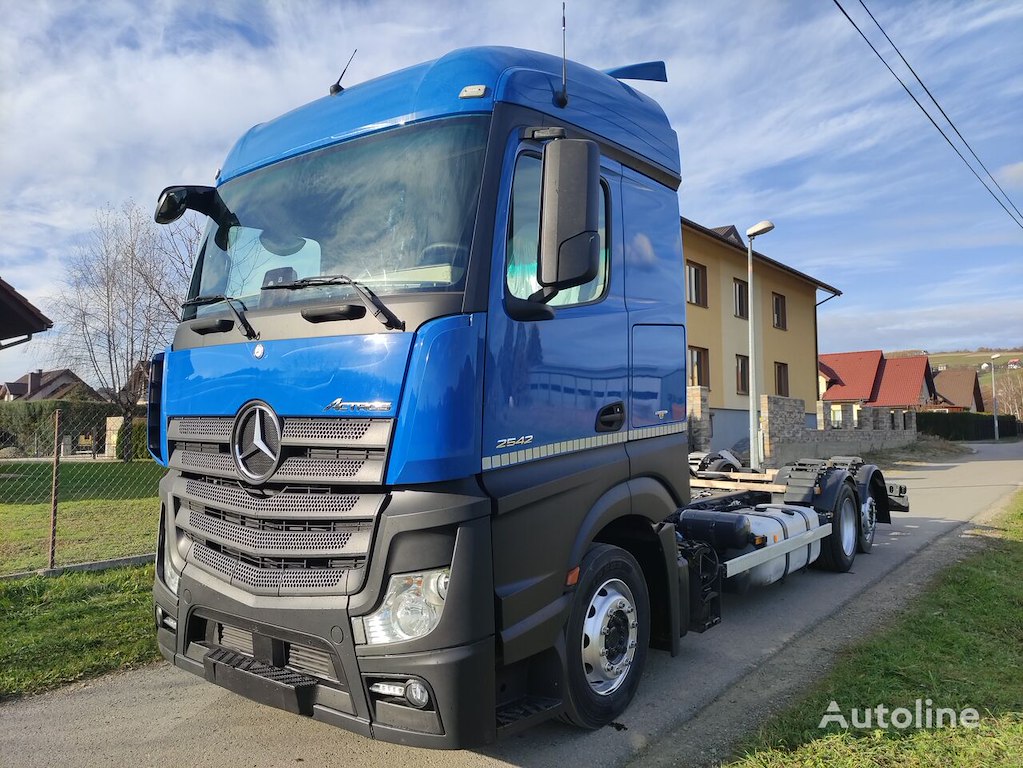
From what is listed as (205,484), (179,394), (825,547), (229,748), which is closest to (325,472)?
(205,484)

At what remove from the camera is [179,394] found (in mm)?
3809

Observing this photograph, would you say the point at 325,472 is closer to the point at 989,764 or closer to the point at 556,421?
the point at 556,421

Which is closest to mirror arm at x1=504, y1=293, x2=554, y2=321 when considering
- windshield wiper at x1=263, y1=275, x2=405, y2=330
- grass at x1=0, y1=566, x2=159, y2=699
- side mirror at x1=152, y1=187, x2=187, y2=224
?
windshield wiper at x1=263, y1=275, x2=405, y2=330

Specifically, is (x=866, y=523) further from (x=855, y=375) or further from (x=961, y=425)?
(x=961, y=425)

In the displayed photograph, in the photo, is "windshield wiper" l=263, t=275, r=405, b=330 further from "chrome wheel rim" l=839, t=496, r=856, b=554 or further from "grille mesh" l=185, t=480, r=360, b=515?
"chrome wheel rim" l=839, t=496, r=856, b=554

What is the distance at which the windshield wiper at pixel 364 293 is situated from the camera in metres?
2.96

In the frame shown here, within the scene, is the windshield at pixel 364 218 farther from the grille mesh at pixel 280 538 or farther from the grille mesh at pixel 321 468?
the grille mesh at pixel 280 538

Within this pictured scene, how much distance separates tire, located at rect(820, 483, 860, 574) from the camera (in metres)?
7.32

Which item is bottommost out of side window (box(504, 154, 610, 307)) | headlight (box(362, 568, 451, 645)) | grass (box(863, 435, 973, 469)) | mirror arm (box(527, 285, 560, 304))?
grass (box(863, 435, 973, 469))

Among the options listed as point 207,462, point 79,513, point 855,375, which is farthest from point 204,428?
point 855,375

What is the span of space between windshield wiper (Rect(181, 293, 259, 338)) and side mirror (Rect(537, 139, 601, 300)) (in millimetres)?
1363

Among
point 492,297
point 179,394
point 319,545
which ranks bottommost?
point 319,545

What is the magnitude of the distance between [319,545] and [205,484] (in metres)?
0.91

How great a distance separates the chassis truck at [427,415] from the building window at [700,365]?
790 inches
